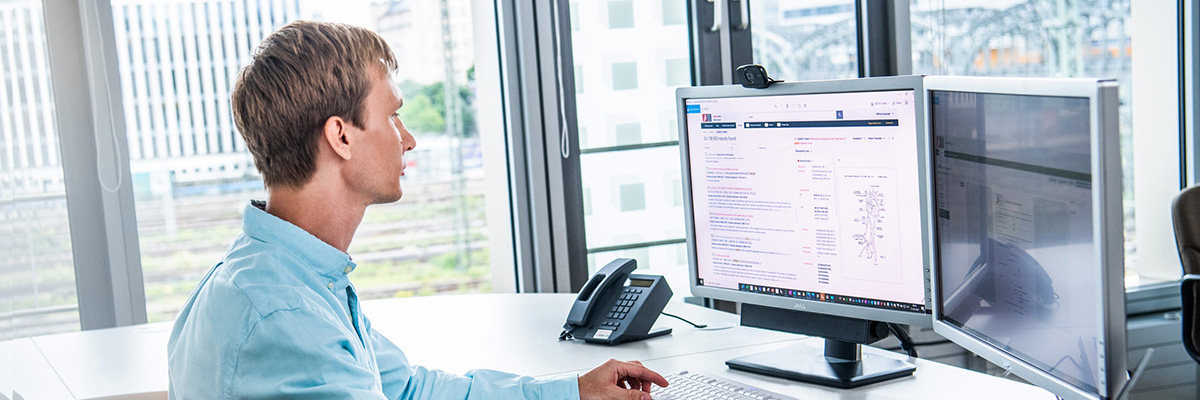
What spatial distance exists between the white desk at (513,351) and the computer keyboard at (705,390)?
2.0 inches

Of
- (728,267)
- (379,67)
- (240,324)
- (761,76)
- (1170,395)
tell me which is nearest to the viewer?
(240,324)

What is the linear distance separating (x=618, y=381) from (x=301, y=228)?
1.75 feet

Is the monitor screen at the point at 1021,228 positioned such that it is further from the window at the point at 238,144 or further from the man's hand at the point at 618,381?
the window at the point at 238,144

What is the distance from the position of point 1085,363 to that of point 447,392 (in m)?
0.87

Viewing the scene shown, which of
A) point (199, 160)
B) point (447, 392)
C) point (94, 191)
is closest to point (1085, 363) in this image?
point (447, 392)

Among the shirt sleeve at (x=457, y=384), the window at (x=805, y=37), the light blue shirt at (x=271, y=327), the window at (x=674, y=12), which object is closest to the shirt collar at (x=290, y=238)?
the light blue shirt at (x=271, y=327)

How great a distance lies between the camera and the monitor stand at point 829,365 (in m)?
1.48

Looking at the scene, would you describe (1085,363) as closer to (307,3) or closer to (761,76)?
(761,76)

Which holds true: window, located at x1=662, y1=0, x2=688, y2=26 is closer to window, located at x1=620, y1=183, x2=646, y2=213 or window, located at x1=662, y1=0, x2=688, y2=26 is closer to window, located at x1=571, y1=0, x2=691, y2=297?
window, located at x1=571, y1=0, x2=691, y2=297

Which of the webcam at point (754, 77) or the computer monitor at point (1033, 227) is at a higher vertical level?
the webcam at point (754, 77)

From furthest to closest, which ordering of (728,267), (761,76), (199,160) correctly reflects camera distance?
(199,160) < (728,267) < (761,76)

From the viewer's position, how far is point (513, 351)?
Result: 6.03ft

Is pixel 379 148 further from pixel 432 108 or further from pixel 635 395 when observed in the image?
pixel 432 108

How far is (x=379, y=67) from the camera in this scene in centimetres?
121
